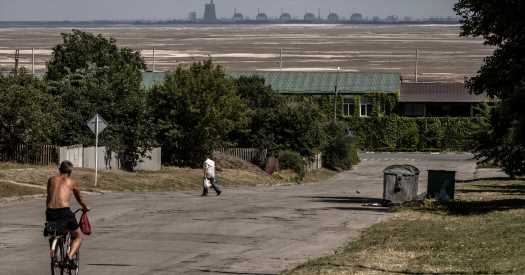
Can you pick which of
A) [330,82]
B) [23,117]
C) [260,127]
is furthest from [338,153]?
[23,117]

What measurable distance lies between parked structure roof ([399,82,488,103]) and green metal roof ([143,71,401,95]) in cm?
100

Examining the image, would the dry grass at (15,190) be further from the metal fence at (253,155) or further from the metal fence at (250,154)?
the metal fence at (250,154)

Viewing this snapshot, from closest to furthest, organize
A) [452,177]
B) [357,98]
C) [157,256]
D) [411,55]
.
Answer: [157,256] → [452,177] → [357,98] → [411,55]

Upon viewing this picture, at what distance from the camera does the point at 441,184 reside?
37.5m

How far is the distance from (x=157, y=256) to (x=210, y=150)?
39.8 meters

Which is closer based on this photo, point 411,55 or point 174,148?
point 174,148

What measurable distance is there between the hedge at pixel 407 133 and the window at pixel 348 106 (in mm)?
1468

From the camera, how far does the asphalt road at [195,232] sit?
20891 mm

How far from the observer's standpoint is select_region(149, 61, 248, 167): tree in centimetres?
6072

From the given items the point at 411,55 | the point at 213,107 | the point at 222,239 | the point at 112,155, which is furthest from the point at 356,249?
the point at 411,55

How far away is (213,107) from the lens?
2394 inches

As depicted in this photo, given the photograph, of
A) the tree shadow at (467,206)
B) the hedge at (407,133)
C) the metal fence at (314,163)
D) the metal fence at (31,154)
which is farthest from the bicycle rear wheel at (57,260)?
the hedge at (407,133)

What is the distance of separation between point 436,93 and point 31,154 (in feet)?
186

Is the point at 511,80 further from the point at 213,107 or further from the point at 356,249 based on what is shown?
the point at 213,107
